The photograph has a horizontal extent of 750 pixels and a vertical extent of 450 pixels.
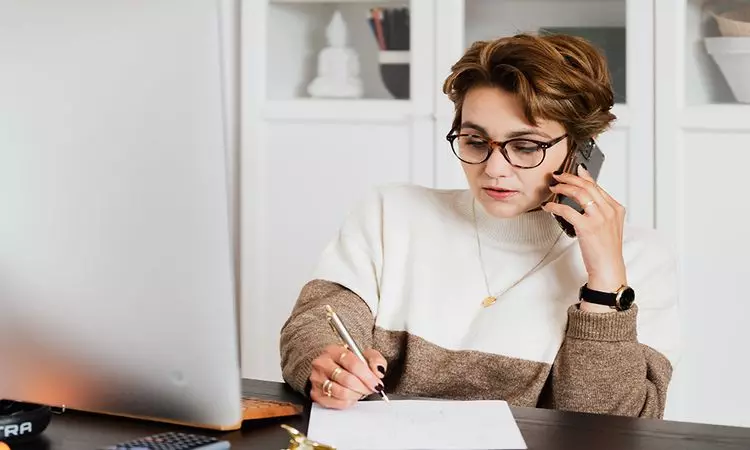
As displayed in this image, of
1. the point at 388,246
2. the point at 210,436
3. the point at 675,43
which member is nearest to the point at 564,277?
the point at 388,246

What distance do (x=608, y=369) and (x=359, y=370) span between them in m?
0.44

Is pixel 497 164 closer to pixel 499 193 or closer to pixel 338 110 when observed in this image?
pixel 499 193

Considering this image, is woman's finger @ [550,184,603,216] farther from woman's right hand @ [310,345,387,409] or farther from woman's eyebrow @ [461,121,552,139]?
woman's right hand @ [310,345,387,409]

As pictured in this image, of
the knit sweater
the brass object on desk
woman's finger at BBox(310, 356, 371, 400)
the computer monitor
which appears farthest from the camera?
the knit sweater

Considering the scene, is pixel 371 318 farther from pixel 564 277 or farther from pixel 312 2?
pixel 312 2

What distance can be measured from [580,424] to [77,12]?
0.70m

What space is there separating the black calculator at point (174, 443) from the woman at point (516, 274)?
423mm

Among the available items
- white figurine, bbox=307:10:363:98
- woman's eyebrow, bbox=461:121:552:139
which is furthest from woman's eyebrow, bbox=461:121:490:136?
white figurine, bbox=307:10:363:98

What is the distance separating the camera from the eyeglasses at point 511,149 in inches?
65.1

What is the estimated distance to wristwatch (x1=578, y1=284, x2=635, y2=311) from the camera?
1.56 m

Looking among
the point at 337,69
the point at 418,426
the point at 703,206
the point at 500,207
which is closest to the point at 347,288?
the point at 500,207

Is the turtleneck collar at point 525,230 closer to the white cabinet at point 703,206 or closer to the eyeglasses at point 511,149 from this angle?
the eyeglasses at point 511,149

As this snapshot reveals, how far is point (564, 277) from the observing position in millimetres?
1710

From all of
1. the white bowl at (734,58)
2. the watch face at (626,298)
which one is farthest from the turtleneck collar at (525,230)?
the white bowl at (734,58)
